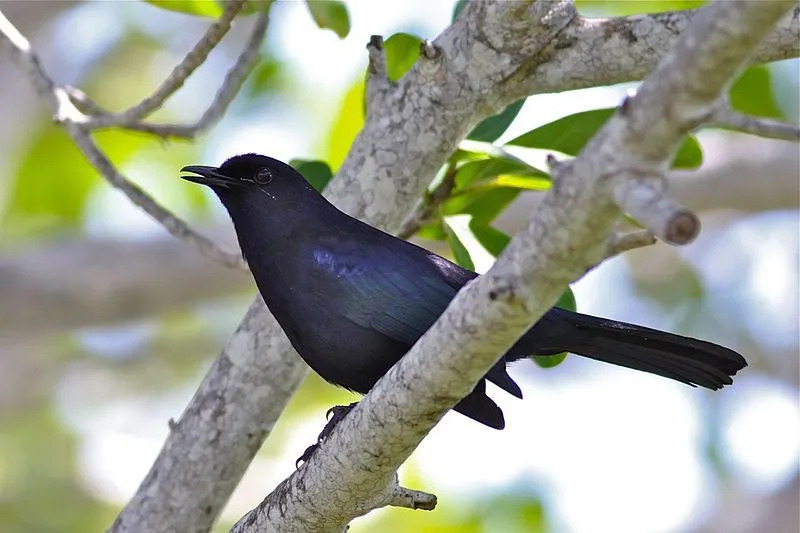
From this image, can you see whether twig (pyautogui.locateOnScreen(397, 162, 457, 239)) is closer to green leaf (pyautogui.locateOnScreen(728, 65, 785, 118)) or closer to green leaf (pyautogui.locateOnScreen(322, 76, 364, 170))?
green leaf (pyautogui.locateOnScreen(322, 76, 364, 170))

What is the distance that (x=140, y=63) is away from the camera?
40.3 feet

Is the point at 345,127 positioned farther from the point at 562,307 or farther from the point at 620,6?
the point at 562,307

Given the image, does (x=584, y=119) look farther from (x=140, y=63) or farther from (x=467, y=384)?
(x=140, y=63)

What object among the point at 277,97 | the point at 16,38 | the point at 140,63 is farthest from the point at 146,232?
the point at 16,38

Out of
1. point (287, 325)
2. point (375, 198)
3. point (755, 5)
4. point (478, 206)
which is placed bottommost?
point (755, 5)

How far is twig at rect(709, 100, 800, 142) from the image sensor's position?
7.37ft

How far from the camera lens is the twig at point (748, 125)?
7.37ft

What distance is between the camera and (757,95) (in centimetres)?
916

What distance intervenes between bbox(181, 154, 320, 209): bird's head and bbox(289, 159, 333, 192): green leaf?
2.07ft

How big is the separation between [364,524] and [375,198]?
6157 millimetres

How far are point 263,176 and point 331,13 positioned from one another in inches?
29.9

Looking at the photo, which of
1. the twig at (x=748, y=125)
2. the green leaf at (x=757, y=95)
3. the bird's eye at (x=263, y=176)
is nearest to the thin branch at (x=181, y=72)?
the bird's eye at (x=263, y=176)

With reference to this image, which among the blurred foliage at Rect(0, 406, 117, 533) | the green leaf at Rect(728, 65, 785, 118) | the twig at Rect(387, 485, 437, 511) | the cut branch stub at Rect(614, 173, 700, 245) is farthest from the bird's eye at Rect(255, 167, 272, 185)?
the blurred foliage at Rect(0, 406, 117, 533)

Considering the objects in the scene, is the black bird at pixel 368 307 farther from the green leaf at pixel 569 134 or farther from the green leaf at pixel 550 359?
the green leaf at pixel 569 134
